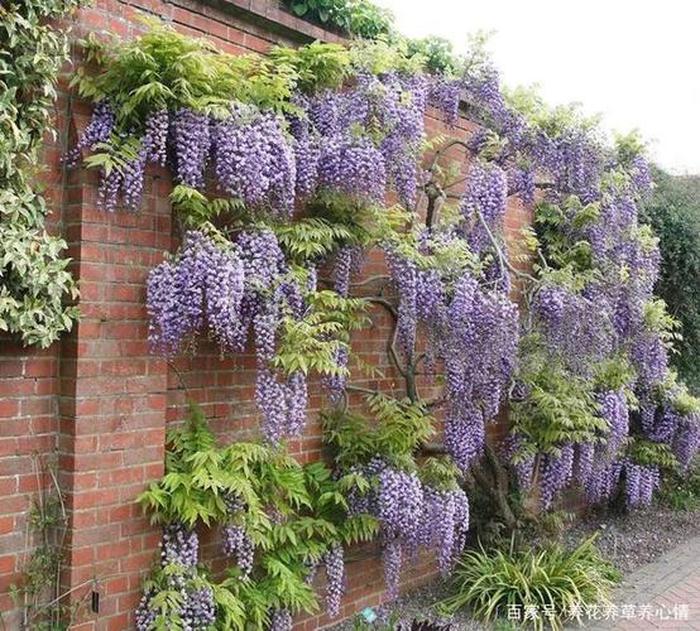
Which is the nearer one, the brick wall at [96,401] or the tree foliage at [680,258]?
the brick wall at [96,401]

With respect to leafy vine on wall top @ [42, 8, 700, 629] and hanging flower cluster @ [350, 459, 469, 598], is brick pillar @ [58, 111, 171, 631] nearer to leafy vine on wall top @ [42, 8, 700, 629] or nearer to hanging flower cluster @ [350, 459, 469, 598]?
leafy vine on wall top @ [42, 8, 700, 629]

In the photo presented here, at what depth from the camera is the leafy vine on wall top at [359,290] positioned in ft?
10.8

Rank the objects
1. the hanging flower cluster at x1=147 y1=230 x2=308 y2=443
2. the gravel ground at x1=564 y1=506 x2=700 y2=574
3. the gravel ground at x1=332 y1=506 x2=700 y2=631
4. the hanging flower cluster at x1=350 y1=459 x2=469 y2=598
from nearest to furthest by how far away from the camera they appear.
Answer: the hanging flower cluster at x1=147 y1=230 x2=308 y2=443 < the hanging flower cluster at x1=350 y1=459 x2=469 y2=598 < the gravel ground at x1=332 y1=506 x2=700 y2=631 < the gravel ground at x1=564 y1=506 x2=700 y2=574

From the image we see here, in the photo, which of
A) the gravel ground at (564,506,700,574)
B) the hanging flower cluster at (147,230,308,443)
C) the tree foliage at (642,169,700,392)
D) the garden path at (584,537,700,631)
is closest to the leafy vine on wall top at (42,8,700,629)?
the hanging flower cluster at (147,230,308,443)

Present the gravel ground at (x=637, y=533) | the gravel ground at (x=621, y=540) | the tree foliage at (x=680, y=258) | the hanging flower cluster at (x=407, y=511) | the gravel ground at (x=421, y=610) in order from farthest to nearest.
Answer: the tree foliage at (x=680, y=258), the gravel ground at (x=637, y=533), the gravel ground at (x=621, y=540), the gravel ground at (x=421, y=610), the hanging flower cluster at (x=407, y=511)

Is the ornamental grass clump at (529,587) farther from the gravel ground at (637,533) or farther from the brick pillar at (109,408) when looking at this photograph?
the brick pillar at (109,408)

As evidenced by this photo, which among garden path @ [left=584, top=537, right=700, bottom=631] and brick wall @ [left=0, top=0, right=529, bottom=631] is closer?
brick wall @ [left=0, top=0, right=529, bottom=631]

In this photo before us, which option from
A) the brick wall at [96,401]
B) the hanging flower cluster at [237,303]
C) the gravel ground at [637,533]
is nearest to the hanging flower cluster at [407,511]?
the hanging flower cluster at [237,303]

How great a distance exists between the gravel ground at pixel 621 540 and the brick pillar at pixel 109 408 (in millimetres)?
1904

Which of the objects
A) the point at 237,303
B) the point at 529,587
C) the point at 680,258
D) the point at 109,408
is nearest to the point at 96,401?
the point at 109,408

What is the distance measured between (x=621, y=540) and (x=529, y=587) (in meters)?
2.26

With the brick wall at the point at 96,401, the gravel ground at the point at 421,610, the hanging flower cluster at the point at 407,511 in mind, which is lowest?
the gravel ground at the point at 421,610

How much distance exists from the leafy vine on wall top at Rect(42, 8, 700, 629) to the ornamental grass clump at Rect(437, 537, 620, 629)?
0.29 metres

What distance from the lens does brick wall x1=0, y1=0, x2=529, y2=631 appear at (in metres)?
3.02
